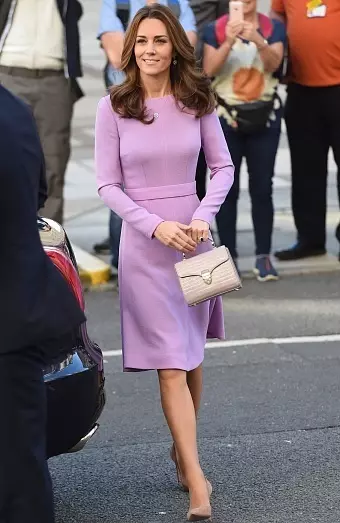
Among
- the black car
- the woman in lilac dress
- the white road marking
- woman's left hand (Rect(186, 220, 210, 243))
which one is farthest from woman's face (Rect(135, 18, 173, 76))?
the white road marking

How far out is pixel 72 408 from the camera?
434cm

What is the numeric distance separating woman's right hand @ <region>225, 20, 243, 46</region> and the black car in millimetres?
3897

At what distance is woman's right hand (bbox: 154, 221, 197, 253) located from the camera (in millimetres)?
4703

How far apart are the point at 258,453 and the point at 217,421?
476mm

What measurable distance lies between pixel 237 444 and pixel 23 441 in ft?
6.87

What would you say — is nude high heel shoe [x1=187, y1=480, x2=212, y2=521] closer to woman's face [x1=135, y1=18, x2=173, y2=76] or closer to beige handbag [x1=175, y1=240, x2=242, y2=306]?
beige handbag [x1=175, y1=240, x2=242, y2=306]

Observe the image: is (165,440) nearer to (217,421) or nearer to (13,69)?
(217,421)

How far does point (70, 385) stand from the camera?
434 cm

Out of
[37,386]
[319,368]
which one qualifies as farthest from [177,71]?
[319,368]

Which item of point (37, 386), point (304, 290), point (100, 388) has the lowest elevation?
point (304, 290)

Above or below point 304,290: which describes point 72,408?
above

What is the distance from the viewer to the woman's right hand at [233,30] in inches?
325

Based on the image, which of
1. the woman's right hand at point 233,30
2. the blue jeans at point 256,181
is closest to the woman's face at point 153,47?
the woman's right hand at point 233,30

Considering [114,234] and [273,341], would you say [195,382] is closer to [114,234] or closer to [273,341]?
[273,341]
